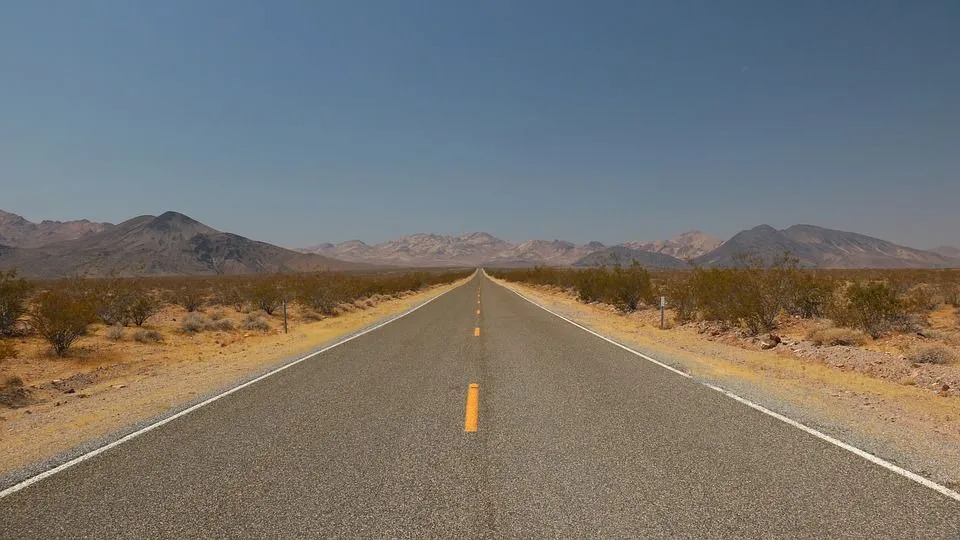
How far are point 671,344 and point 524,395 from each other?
826cm

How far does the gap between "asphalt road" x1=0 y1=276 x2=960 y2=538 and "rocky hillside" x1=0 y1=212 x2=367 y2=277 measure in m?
118

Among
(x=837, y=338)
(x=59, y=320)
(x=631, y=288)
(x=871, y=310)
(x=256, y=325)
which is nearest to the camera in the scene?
(x=837, y=338)

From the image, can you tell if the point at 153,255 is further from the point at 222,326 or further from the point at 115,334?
the point at 115,334

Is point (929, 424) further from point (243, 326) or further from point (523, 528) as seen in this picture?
point (243, 326)

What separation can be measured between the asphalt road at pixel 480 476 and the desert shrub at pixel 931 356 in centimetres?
607

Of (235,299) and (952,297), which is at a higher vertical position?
(952,297)

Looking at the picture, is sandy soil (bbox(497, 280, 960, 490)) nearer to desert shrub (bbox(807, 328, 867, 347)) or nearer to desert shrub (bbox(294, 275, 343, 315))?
desert shrub (bbox(807, 328, 867, 347))

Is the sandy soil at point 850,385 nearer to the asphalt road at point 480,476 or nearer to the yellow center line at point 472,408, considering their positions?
the asphalt road at point 480,476

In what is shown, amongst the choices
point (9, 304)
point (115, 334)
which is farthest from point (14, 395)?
point (9, 304)

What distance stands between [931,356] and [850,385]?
10.4 ft

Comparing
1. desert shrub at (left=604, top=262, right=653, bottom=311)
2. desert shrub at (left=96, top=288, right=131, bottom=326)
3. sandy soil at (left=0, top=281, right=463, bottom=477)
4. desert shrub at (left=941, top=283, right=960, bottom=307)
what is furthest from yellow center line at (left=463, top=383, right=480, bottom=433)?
desert shrub at (left=941, top=283, right=960, bottom=307)

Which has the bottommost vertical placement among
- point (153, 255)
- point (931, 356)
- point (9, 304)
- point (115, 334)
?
point (115, 334)

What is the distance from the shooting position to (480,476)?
4.59 metres

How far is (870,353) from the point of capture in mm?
11641
